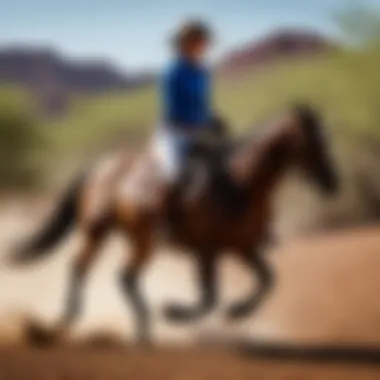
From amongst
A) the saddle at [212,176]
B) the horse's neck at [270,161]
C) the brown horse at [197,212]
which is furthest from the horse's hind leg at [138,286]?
the horse's neck at [270,161]

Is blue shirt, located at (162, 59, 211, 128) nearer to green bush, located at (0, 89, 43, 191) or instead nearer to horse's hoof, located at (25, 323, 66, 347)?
green bush, located at (0, 89, 43, 191)

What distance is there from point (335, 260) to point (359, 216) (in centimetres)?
10

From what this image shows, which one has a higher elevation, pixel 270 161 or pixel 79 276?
pixel 270 161

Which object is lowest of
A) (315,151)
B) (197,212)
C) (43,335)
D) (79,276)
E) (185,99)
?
(43,335)

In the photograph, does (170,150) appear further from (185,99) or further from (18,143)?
(18,143)

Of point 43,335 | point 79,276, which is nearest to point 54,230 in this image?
point 79,276

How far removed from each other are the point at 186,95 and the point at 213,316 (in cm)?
44

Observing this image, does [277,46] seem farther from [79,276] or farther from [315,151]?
[79,276]

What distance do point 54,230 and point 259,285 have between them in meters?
0.42

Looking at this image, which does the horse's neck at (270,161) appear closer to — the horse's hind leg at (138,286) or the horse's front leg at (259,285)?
the horse's front leg at (259,285)

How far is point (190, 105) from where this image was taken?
1.81 metres

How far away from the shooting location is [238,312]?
70.9 inches

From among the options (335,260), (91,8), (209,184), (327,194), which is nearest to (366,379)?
(335,260)

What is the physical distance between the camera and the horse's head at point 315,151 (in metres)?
1.80
